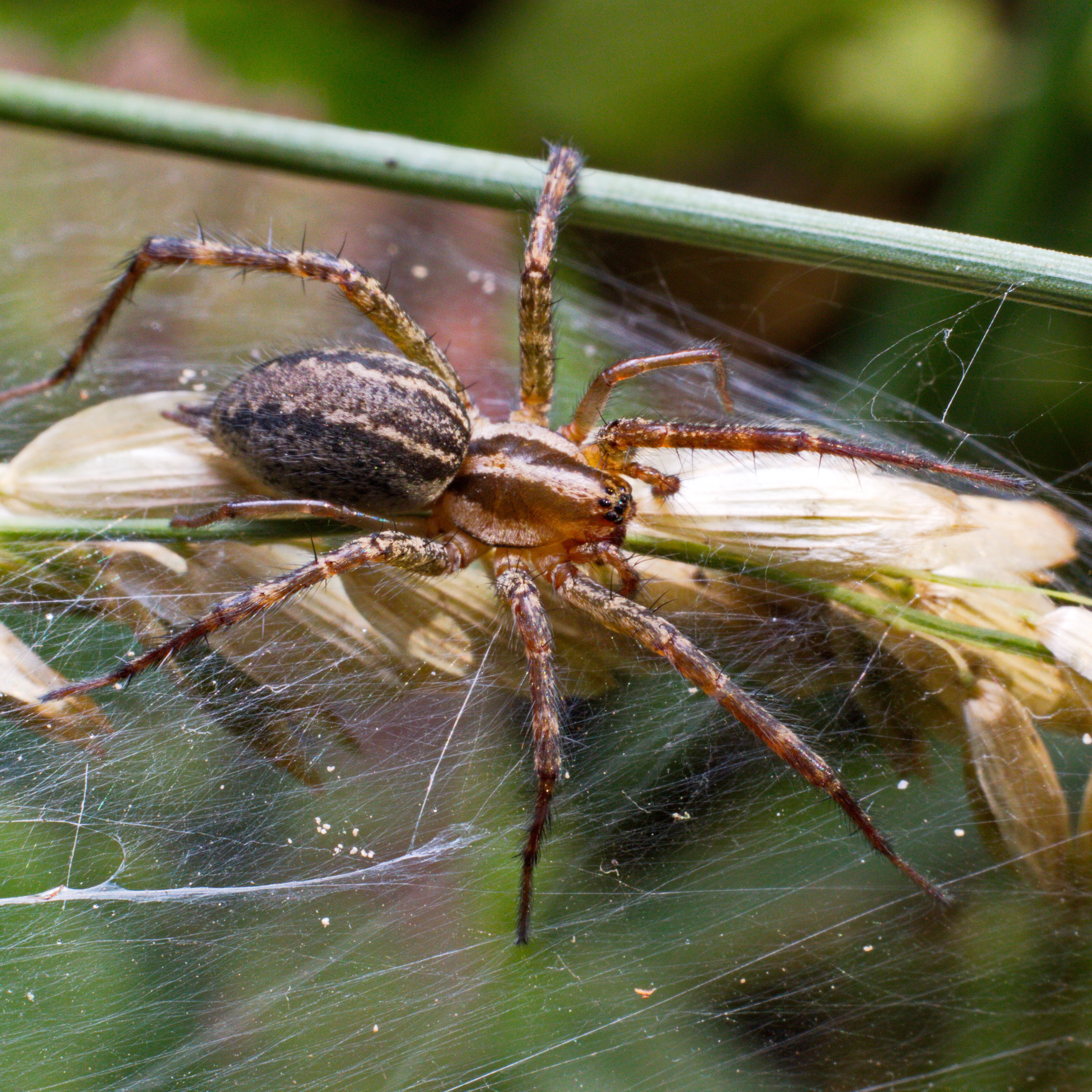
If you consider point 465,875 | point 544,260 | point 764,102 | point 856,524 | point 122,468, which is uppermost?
point 764,102

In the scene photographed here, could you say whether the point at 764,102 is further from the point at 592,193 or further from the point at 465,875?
the point at 465,875

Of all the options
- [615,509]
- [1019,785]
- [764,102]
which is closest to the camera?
[1019,785]

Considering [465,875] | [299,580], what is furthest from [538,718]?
[299,580]

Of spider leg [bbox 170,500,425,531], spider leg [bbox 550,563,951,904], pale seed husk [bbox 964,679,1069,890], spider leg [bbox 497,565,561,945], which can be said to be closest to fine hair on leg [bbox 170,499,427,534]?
spider leg [bbox 170,500,425,531]

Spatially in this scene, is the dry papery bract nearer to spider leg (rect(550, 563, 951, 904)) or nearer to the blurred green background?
spider leg (rect(550, 563, 951, 904))

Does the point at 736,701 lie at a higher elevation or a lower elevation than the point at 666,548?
lower

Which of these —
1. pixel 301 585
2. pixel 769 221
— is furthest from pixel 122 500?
pixel 769 221

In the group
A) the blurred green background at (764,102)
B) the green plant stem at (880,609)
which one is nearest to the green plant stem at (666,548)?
the green plant stem at (880,609)
